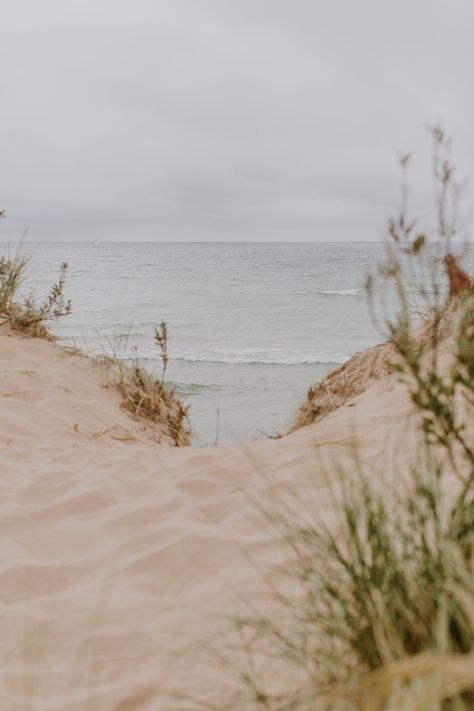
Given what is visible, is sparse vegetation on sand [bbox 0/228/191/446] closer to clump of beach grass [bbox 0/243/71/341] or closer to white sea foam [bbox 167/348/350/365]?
clump of beach grass [bbox 0/243/71/341]

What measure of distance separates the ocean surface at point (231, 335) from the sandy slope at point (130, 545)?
2.90ft

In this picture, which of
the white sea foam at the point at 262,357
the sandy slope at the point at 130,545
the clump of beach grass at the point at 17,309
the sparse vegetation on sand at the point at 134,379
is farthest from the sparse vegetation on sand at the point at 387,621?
the white sea foam at the point at 262,357

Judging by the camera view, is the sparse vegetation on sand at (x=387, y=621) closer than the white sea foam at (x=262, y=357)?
Yes

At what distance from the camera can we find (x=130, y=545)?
2.49 m

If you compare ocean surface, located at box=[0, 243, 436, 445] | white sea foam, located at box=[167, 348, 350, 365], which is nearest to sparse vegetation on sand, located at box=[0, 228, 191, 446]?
ocean surface, located at box=[0, 243, 436, 445]

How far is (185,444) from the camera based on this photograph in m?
5.18

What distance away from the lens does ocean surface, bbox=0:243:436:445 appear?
774 centimetres

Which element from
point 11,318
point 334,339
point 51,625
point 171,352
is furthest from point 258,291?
point 51,625

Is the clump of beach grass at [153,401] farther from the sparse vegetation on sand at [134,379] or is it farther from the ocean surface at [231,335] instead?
the ocean surface at [231,335]

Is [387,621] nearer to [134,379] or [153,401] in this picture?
[153,401]

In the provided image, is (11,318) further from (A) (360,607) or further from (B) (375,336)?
(B) (375,336)

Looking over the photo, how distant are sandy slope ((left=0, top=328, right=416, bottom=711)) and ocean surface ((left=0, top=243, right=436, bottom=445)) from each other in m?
0.88

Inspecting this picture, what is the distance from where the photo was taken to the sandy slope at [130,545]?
1.76 meters

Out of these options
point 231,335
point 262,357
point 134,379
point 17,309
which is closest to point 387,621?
point 134,379
